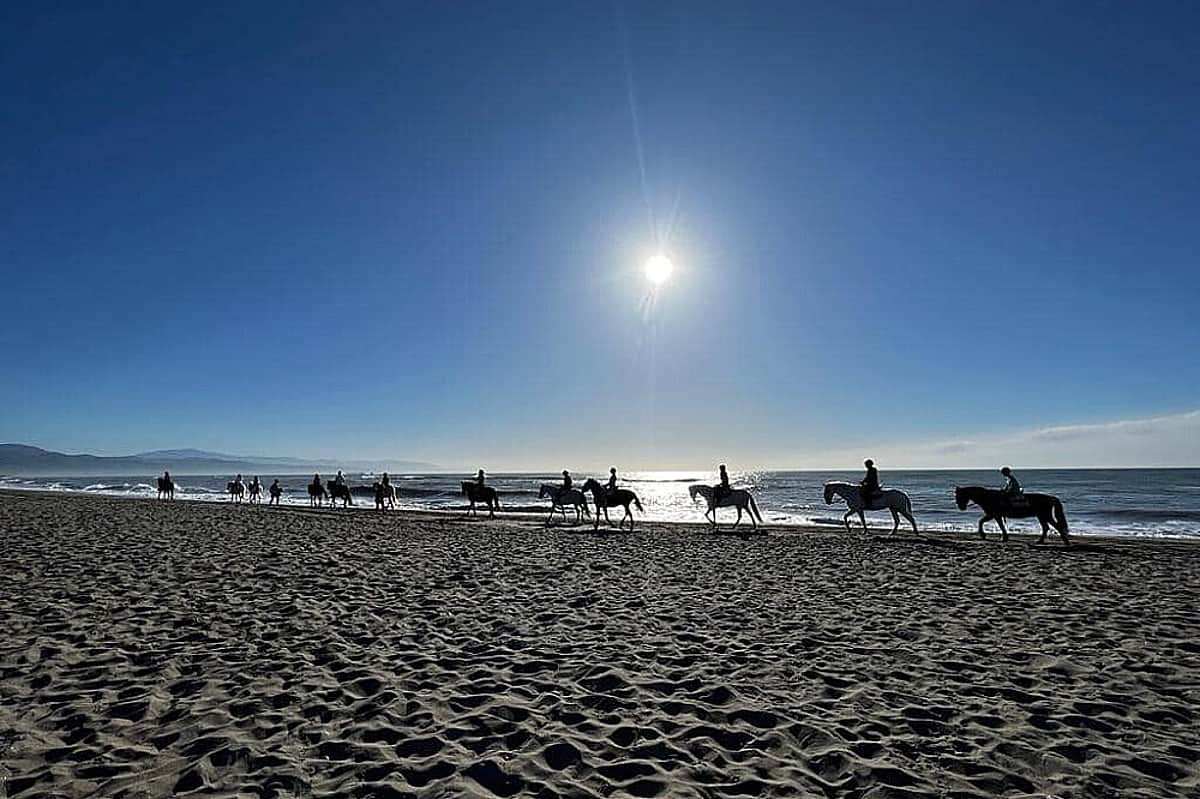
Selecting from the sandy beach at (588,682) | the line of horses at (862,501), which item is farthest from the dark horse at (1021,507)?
the sandy beach at (588,682)

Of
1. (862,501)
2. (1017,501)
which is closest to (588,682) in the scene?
(862,501)

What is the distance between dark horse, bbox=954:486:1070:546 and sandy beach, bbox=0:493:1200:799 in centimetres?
693

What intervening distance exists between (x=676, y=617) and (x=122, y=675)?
253 inches

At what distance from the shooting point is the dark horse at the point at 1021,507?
1809 centimetres

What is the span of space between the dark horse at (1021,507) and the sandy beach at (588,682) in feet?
22.7

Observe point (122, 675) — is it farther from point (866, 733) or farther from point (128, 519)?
point (128, 519)

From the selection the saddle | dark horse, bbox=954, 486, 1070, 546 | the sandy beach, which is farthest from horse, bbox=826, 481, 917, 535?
the sandy beach

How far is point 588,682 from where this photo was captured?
581 cm

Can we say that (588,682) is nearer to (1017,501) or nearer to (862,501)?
(862,501)

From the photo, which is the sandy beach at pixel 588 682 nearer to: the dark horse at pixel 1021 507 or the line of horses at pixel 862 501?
the dark horse at pixel 1021 507

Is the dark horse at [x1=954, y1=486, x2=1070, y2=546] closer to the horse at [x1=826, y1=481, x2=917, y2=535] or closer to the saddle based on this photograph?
the saddle

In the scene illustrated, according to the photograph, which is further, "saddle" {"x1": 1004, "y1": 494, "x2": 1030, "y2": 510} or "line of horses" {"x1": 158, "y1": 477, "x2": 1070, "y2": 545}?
"saddle" {"x1": 1004, "y1": 494, "x2": 1030, "y2": 510}

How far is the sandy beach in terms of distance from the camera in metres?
4.06

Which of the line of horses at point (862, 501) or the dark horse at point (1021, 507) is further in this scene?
the line of horses at point (862, 501)
